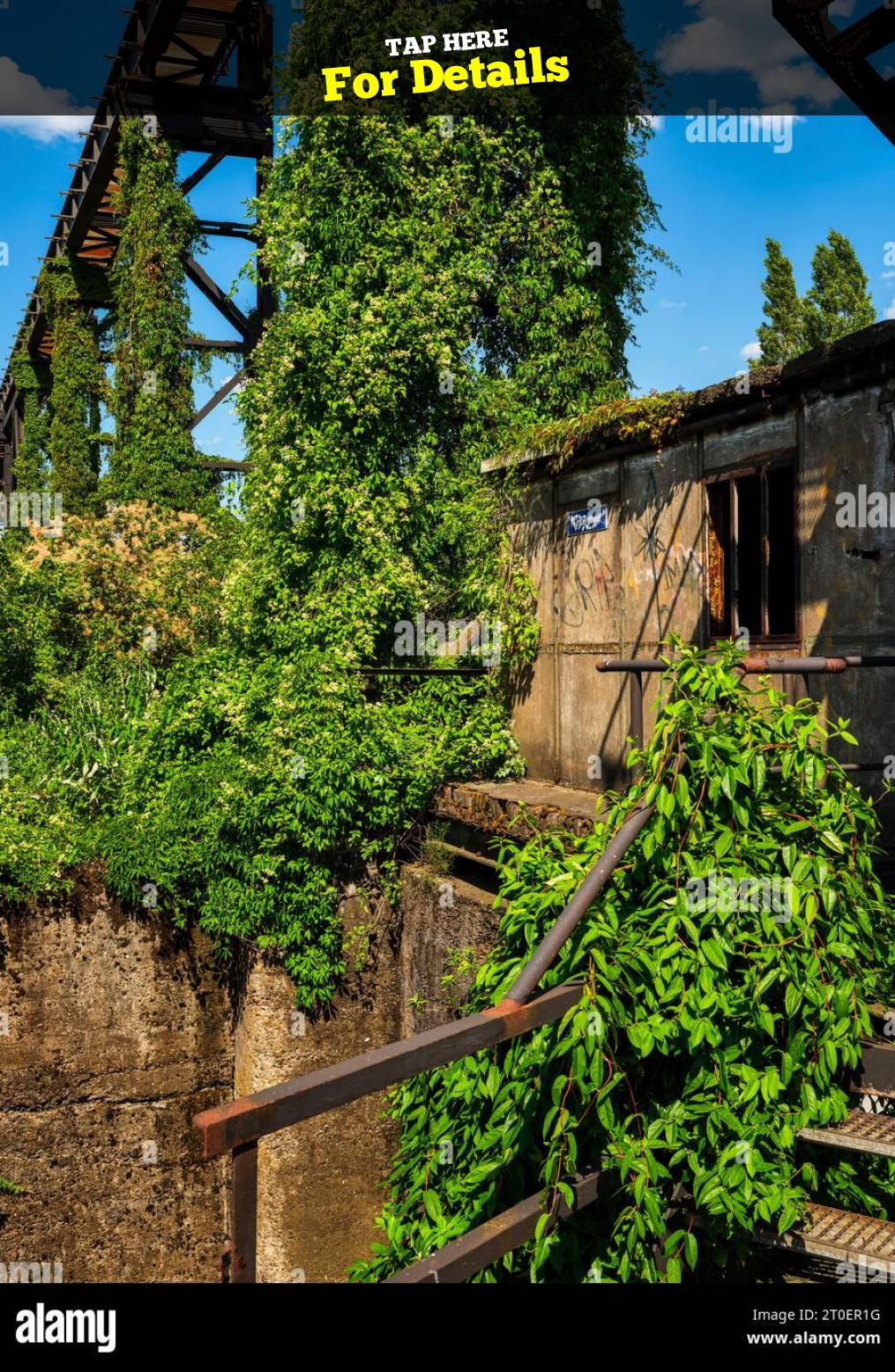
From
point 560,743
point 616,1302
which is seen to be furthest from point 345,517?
point 616,1302

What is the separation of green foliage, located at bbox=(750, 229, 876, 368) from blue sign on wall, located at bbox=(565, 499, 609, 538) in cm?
1585

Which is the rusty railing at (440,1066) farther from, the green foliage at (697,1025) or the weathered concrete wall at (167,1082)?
the weathered concrete wall at (167,1082)

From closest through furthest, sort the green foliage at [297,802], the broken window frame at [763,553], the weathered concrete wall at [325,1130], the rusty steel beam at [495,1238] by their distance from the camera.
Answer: the rusty steel beam at [495,1238] < the broken window frame at [763,553] < the green foliage at [297,802] < the weathered concrete wall at [325,1130]

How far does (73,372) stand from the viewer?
2380 centimetres

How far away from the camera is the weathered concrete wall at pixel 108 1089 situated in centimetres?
923

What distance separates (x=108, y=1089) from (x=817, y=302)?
70.7 ft

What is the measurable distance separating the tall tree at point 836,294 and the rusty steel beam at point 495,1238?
2223cm

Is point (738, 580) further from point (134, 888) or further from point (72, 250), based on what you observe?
point (72, 250)

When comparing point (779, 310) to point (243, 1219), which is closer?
point (243, 1219)

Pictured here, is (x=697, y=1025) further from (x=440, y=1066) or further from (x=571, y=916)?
(x=440, y=1066)

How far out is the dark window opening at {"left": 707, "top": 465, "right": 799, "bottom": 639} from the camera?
6469 mm
